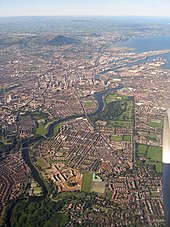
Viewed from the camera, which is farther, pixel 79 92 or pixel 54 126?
pixel 79 92

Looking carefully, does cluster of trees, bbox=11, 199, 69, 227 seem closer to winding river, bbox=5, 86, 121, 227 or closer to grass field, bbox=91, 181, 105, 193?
winding river, bbox=5, 86, 121, 227

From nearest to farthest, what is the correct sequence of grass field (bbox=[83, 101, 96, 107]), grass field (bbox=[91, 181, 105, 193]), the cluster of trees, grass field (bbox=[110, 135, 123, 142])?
the cluster of trees < grass field (bbox=[91, 181, 105, 193]) < grass field (bbox=[110, 135, 123, 142]) < grass field (bbox=[83, 101, 96, 107])

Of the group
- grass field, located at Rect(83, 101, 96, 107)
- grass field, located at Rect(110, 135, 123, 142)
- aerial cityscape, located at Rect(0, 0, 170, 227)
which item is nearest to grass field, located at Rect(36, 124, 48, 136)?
aerial cityscape, located at Rect(0, 0, 170, 227)

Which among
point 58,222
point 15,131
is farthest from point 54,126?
point 58,222

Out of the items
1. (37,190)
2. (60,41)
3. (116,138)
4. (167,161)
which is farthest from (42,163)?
(60,41)

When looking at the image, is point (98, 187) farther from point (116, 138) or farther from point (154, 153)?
point (116, 138)

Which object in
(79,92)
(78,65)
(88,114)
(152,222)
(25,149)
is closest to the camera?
(152,222)

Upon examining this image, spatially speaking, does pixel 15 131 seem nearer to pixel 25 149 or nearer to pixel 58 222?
pixel 25 149

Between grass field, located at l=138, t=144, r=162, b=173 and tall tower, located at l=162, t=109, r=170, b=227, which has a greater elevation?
tall tower, located at l=162, t=109, r=170, b=227
